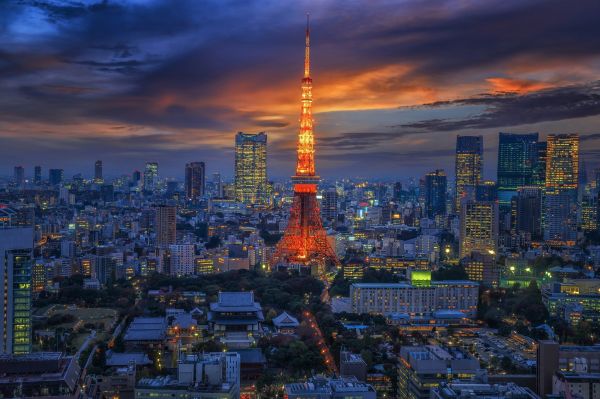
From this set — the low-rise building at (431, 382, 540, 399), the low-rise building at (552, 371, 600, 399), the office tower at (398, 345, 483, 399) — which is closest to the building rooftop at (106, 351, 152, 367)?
the office tower at (398, 345, 483, 399)

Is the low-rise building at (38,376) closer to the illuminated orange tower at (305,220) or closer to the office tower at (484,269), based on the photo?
the illuminated orange tower at (305,220)

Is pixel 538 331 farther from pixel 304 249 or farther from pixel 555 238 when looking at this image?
pixel 555 238

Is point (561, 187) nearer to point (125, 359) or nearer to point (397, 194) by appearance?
point (397, 194)

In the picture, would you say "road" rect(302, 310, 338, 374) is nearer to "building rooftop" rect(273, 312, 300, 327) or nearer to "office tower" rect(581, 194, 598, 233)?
"building rooftop" rect(273, 312, 300, 327)

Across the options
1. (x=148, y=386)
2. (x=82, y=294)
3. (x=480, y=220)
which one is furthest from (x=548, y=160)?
(x=148, y=386)

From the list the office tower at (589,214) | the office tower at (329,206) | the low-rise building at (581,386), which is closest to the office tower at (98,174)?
the office tower at (329,206)

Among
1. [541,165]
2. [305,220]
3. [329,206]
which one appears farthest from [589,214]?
[305,220]
